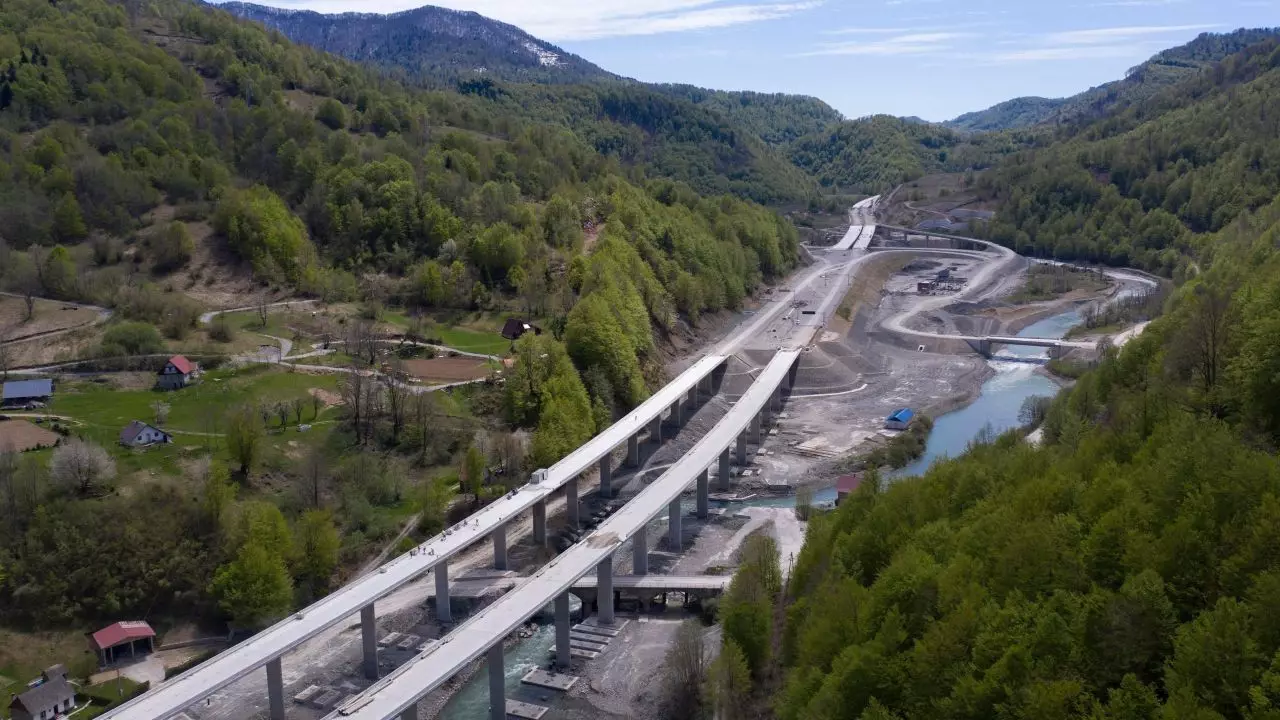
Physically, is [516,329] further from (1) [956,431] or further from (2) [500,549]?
(1) [956,431]

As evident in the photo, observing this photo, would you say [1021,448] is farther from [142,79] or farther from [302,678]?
[142,79]

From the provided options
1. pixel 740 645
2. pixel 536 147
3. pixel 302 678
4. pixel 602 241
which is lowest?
pixel 302 678

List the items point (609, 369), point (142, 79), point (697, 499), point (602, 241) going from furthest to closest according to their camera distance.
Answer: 1. point (142, 79)
2. point (602, 241)
3. point (609, 369)
4. point (697, 499)

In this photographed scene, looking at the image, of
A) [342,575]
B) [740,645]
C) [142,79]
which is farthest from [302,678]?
[142,79]

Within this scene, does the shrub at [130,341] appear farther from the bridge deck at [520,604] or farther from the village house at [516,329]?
the bridge deck at [520,604]

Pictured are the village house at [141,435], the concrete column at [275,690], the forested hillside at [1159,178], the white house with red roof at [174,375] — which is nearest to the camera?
the concrete column at [275,690]

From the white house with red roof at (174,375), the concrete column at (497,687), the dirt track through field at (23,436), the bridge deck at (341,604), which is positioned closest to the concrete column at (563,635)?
the concrete column at (497,687)
